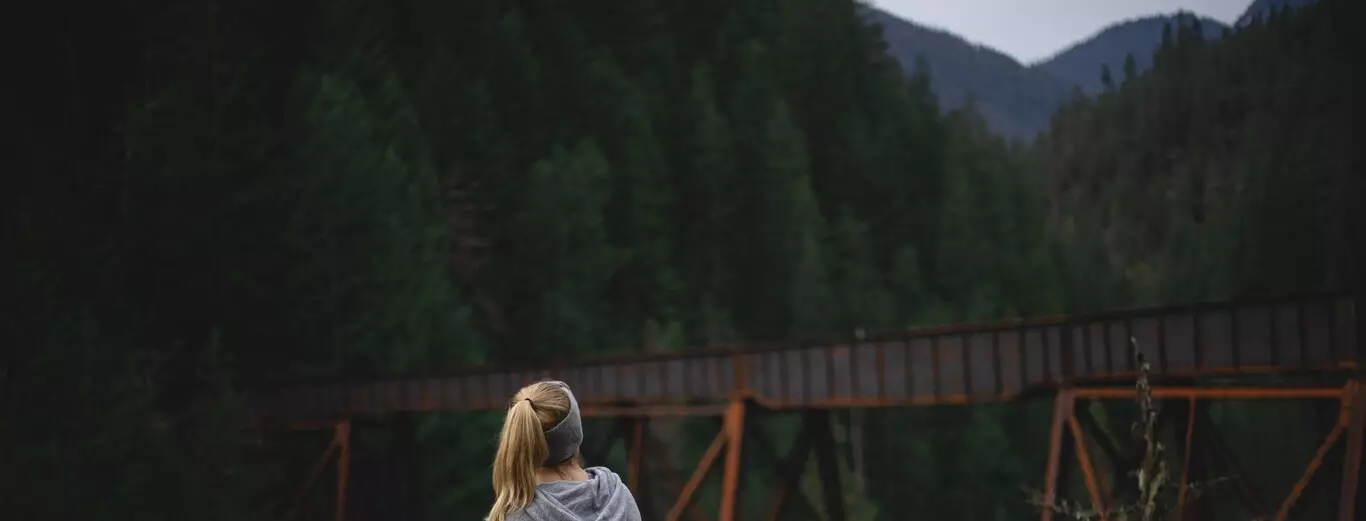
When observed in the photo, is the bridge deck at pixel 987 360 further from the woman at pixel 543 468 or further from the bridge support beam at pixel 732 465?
the woman at pixel 543 468

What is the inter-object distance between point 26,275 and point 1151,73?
11989 centimetres

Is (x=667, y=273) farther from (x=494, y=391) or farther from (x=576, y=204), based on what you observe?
→ (x=494, y=391)

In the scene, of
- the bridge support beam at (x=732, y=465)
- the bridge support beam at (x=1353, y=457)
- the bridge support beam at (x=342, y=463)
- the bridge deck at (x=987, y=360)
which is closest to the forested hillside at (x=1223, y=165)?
the bridge deck at (x=987, y=360)

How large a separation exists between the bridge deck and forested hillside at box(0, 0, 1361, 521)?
539 centimetres

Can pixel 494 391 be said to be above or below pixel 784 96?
below

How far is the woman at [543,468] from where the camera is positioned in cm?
374

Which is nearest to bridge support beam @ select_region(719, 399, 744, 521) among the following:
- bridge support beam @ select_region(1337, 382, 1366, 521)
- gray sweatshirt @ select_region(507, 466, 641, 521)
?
bridge support beam @ select_region(1337, 382, 1366, 521)

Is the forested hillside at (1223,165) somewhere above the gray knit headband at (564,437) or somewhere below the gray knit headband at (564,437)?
above

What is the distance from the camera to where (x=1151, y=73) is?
134625 mm

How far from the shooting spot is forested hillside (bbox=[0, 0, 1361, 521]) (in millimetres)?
30047

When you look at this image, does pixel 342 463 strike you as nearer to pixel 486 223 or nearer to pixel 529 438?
pixel 486 223

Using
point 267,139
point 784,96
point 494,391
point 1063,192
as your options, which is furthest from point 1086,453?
point 1063,192

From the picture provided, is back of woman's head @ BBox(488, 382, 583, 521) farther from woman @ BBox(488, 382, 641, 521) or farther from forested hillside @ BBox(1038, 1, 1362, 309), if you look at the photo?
forested hillside @ BBox(1038, 1, 1362, 309)

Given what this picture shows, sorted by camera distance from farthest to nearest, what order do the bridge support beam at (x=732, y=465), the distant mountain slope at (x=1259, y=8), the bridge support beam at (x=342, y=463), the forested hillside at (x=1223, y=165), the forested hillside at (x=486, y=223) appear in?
the distant mountain slope at (x=1259, y=8), the forested hillside at (x=1223, y=165), the forested hillside at (x=486, y=223), the bridge support beam at (x=342, y=463), the bridge support beam at (x=732, y=465)
